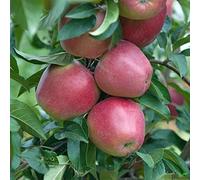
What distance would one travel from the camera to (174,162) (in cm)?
100

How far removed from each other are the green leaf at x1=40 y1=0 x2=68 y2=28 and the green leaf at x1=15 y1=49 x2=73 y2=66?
0.21 ft

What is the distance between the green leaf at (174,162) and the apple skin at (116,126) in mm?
139

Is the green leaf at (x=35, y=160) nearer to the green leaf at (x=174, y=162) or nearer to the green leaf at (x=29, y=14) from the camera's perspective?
the green leaf at (x=174, y=162)

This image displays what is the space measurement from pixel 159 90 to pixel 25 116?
11.4 inches

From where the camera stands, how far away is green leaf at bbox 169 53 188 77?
3.21 ft

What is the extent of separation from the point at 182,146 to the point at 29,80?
0.59 metres

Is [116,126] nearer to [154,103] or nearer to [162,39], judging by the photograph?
[154,103]

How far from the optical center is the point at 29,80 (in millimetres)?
936

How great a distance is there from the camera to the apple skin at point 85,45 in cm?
82

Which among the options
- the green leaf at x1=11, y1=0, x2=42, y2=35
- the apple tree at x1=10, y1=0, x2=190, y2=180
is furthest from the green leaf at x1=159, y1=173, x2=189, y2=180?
the green leaf at x1=11, y1=0, x2=42, y2=35

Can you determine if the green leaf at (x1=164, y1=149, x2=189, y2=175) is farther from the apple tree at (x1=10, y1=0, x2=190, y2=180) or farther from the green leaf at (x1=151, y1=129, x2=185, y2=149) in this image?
the green leaf at (x1=151, y1=129, x2=185, y2=149)
